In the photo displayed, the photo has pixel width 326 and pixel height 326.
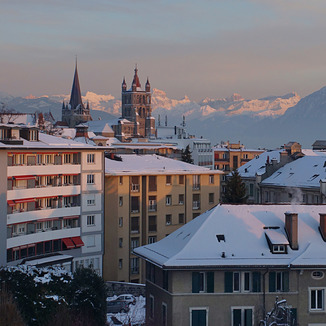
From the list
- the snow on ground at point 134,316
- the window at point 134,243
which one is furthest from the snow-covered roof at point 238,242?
the window at point 134,243

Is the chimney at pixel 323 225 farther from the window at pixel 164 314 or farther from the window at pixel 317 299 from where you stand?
the window at pixel 164 314

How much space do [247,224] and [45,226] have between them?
21941 millimetres

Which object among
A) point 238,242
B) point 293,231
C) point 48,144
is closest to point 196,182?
point 48,144

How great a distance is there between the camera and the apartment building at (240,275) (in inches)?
1679

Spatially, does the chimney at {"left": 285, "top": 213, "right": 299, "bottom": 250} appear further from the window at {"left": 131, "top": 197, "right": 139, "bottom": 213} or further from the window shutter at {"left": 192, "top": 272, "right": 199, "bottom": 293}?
the window at {"left": 131, "top": 197, "right": 139, "bottom": 213}

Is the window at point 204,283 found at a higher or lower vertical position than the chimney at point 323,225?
lower

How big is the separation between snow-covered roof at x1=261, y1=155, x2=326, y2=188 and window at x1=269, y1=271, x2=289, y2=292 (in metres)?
36.6

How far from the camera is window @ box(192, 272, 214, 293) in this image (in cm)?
4284

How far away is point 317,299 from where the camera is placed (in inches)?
1718

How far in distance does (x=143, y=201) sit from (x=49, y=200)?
12460 mm

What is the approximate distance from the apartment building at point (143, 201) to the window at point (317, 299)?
28.7m

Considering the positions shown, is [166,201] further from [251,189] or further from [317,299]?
[317,299]

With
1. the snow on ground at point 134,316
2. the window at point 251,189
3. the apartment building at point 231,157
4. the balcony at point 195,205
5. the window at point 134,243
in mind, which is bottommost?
the snow on ground at point 134,316

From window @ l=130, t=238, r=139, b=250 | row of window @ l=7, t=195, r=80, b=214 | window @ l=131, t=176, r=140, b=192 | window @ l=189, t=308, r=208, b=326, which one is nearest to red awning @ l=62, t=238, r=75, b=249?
row of window @ l=7, t=195, r=80, b=214
